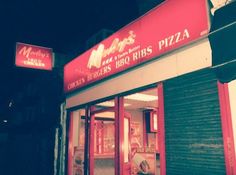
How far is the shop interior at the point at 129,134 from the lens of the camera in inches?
288

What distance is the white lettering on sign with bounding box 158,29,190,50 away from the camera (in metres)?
4.57

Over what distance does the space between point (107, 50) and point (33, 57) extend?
3878mm

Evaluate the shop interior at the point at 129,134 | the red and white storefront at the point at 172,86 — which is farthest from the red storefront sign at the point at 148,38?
the shop interior at the point at 129,134

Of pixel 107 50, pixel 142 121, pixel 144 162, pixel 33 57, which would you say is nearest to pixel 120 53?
pixel 107 50

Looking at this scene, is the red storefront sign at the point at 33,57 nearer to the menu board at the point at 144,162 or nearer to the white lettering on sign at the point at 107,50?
the white lettering on sign at the point at 107,50

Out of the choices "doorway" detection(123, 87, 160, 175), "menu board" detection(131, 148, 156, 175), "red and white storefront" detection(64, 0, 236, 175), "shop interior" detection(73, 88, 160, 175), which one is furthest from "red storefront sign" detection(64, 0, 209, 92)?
"doorway" detection(123, 87, 160, 175)

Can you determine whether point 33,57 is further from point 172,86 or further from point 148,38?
point 172,86

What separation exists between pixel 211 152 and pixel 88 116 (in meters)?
4.19

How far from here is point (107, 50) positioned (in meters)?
6.84

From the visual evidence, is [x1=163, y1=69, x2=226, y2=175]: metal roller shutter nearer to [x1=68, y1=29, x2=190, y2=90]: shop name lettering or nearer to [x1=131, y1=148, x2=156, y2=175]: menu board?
[x1=68, y1=29, x2=190, y2=90]: shop name lettering

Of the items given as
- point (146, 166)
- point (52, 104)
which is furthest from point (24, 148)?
point (146, 166)

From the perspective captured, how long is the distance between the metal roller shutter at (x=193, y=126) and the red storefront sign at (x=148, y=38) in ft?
2.22

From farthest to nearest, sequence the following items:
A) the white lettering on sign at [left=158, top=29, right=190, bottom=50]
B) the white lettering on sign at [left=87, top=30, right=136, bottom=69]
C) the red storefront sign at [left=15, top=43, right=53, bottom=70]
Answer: the red storefront sign at [left=15, top=43, right=53, bottom=70] → the white lettering on sign at [left=87, top=30, right=136, bottom=69] → the white lettering on sign at [left=158, top=29, right=190, bottom=50]

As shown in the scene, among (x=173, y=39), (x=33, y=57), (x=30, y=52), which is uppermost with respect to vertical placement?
(x=30, y=52)
